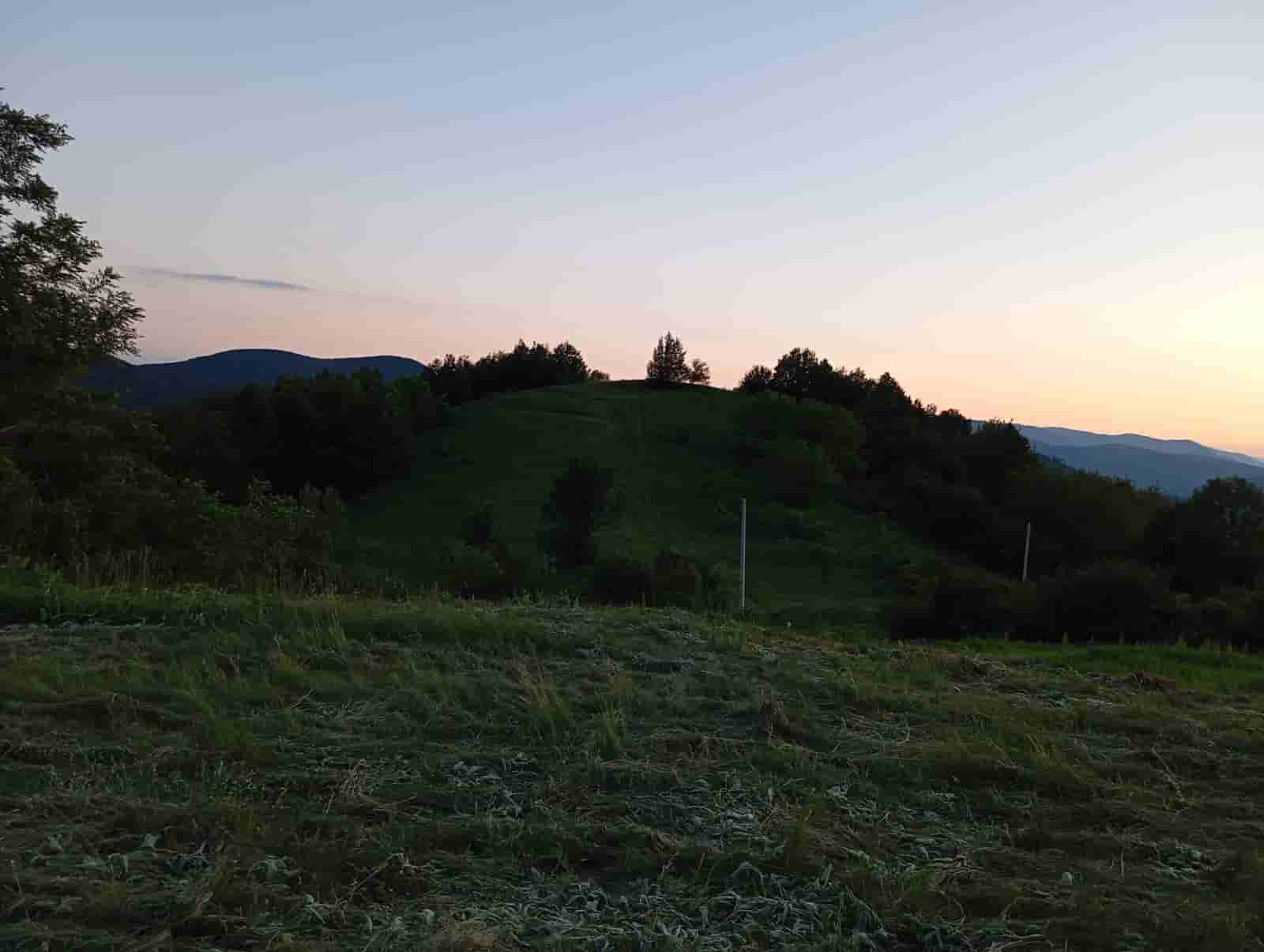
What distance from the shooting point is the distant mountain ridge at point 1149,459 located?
125375 mm

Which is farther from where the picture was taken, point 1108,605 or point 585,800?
→ point 1108,605

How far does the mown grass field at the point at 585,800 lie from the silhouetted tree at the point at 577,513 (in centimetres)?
2681

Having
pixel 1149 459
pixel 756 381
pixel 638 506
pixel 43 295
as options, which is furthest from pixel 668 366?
pixel 1149 459

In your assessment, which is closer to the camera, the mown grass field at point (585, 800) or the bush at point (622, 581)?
the mown grass field at point (585, 800)

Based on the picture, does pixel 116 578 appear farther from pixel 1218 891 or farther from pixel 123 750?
pixel 1218 891

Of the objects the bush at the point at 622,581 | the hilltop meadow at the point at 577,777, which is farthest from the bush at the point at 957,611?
the bush at the point at 622,581

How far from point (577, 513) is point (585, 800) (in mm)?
30451

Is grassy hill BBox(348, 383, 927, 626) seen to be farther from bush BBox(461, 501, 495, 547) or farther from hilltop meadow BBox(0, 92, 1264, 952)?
hilltop meadow BBox(0, 92, 1264, 952)

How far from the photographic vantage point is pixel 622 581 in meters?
22.7

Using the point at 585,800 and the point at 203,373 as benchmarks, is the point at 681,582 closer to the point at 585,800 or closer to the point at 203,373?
the point at 585,800

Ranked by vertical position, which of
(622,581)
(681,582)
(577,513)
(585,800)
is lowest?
(622,581)

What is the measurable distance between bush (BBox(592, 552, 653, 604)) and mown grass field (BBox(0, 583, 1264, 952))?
15.1 meters

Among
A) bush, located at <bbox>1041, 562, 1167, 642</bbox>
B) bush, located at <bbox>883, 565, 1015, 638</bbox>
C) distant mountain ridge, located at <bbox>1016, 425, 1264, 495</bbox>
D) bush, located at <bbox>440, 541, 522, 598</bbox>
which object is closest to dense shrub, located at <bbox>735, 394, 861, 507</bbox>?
bush, located at <bbox>440, 541, 522, 598</bbox>

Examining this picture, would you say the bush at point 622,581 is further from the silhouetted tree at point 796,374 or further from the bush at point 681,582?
the silhouetted tree at point 796,374
